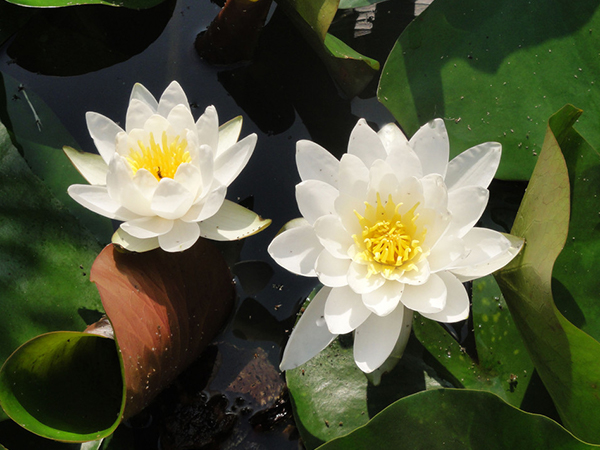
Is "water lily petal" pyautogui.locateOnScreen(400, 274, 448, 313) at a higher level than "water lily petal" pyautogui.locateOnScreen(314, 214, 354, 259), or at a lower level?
lower

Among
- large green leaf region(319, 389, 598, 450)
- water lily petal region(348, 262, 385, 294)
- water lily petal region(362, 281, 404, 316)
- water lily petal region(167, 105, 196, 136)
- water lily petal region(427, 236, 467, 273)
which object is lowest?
large green leaf region(319, 389, 598, 450)

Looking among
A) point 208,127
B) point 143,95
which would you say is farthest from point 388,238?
point 143,95

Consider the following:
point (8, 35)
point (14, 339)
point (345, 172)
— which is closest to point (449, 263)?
point (345, 172)

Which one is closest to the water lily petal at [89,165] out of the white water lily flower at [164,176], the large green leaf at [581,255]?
the white water lily flower at [164,176]

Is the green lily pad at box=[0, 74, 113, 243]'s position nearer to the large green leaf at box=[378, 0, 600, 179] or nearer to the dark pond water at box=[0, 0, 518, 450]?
the dark pond water at box=[0, 0, 518, 450]

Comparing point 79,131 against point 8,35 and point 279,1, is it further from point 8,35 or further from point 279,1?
point 279,1

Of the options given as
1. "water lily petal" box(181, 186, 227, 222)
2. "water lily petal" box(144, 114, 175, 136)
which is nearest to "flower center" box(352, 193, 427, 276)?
"water lily petal" box(181, 186, 227, 222)

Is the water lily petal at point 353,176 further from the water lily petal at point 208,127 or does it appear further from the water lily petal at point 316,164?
the water lily petal at point 208,127

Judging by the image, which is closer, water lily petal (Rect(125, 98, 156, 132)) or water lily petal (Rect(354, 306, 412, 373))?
water lily petal (Rect(354, 306, 412, 373))
